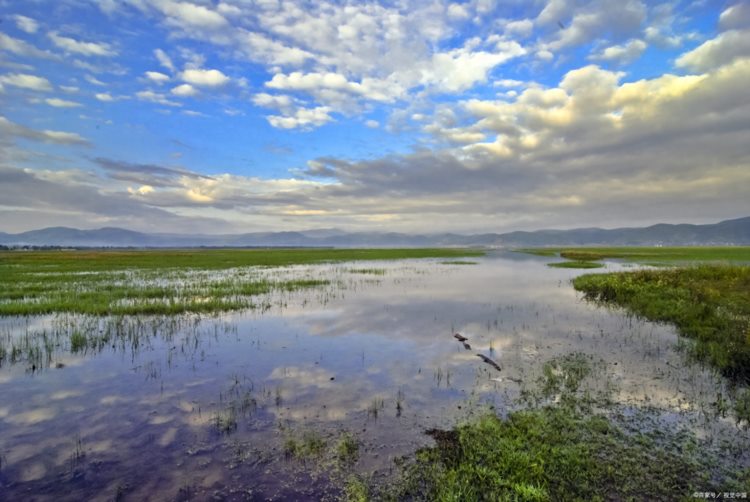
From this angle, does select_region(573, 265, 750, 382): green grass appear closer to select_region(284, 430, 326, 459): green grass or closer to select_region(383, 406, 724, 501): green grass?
select_region(383, 406, 724, 501): green grass

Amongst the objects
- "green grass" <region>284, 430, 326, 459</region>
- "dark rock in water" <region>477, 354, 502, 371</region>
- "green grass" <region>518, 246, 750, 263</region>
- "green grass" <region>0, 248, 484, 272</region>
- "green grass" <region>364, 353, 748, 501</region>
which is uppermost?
"green grass" <region>0, 248, 484, 272</region>

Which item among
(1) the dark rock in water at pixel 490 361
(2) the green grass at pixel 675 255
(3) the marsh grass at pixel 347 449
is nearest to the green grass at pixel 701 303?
(1) the dark rock in water at pixel 490 361

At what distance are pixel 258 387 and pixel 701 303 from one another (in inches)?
925

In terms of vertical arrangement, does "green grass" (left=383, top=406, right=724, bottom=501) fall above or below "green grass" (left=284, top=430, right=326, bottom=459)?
above

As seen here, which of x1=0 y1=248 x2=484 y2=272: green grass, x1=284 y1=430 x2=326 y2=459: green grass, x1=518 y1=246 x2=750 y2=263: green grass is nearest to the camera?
x1=284 y1=430 x2=326 y2=459: green grass

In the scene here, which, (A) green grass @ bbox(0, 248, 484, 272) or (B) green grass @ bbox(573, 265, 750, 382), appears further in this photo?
(A) green grass @ bbox(0, 248, 484, 272)

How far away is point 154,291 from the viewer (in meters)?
30.1

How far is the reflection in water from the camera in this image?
7340 mm

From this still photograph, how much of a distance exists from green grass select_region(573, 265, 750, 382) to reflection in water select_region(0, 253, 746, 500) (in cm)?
120

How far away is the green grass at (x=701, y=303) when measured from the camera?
43.9ft

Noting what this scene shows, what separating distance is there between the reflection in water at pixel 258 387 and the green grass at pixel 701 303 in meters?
1.20

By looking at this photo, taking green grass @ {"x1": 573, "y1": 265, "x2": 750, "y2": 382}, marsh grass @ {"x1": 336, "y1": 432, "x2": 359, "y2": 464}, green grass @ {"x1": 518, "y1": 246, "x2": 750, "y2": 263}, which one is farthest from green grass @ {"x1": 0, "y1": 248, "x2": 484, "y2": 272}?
marsh grass @ {"x1": 336, "y1": 432, "x2": 359, "y2": 464}

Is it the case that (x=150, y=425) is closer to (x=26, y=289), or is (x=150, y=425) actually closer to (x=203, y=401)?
(x=203, y=401)

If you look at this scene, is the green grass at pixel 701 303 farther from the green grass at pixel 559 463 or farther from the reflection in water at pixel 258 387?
the green grass at pixel 559 463
